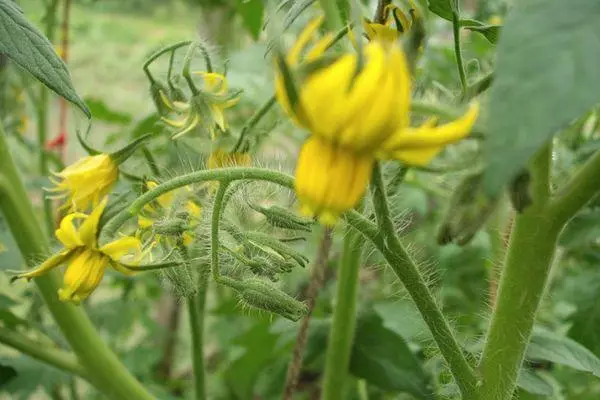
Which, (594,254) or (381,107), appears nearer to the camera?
(381,107)

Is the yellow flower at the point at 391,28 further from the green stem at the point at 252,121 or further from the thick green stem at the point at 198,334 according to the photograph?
the thick green stem at the point at 198,334

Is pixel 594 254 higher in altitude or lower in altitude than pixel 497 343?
lower

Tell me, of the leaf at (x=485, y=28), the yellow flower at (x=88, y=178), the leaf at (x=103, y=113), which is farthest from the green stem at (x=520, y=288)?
the leaf at (x=103, y=113)

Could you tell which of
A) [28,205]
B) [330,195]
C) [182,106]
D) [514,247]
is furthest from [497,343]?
[28,205]

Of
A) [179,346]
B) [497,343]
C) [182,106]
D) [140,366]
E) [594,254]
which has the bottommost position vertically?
[179,346]

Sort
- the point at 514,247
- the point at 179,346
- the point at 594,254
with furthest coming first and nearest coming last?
1. the point at 179,346
2. the point at 594,254
3. the point at 514,247

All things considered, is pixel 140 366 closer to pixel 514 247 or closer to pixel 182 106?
pixel 182 106

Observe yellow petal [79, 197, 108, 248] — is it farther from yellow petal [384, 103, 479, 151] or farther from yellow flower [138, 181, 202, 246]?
yellow petal [384, 103, 479, 151]

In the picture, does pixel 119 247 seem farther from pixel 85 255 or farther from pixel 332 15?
pixel 332 15

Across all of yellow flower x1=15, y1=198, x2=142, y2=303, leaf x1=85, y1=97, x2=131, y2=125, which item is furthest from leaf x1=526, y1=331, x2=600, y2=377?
leaf x1=85, y1=97, x2=131, y2=125
